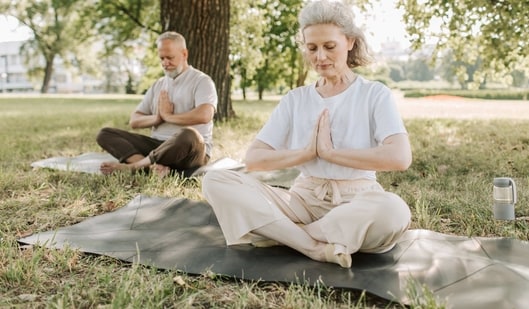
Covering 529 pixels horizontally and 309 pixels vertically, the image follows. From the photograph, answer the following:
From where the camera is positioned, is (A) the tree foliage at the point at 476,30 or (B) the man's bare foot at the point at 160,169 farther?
(A) the tree foliage at the point at 476,30

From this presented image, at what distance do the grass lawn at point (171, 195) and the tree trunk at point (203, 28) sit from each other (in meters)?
1.12

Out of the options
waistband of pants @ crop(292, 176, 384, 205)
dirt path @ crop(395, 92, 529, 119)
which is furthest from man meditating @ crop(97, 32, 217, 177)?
dirt path @ crop(395, 92, 529, 119)

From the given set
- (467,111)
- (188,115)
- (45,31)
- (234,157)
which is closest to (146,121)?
(188,115)

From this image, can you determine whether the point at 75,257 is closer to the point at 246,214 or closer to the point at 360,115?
the point at 246,214

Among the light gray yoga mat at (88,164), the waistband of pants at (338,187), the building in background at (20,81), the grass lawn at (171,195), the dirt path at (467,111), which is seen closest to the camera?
the grass lawn at (171,195)

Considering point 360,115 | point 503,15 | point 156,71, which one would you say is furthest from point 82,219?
point 156,71

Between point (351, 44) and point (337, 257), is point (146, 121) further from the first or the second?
point (337, 257)

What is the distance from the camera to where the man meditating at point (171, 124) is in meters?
4.95

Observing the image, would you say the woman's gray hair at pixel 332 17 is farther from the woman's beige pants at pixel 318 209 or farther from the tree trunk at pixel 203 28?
the tree trunk at pixel 203 28

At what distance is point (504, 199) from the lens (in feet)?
11.1

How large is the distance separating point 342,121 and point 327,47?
1.24 feet

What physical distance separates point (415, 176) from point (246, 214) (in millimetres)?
2670

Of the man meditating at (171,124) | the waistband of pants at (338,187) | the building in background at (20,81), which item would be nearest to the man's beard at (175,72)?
the man meditating at (171,124)

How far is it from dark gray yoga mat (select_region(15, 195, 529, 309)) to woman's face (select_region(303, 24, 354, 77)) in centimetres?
95
